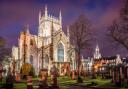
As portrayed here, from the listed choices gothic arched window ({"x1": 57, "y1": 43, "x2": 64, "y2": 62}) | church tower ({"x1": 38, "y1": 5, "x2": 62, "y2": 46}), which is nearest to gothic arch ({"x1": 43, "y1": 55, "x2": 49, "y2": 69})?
gothic arched window ({"x1": 57, "y1": 43, "x2": 64, "y2": 62})

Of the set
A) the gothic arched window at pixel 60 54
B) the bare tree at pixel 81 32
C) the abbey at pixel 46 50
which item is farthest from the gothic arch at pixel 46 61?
the bare tree at pixel 81 32

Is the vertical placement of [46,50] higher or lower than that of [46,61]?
higher

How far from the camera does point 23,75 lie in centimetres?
4350

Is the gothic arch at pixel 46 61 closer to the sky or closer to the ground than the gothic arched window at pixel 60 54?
closer to the ground

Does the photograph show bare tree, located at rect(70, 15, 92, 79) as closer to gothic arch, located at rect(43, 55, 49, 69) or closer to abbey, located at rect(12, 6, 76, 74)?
abbey, located at rect(12, 6, 76, 74)

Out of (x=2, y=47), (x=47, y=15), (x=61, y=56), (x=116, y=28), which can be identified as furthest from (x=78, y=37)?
(x=47, y=15)

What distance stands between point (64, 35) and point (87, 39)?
123 ft

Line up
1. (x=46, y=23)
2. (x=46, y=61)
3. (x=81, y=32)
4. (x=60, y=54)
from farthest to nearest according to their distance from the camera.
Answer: (x=46, y=23) → (x=60, y=54) → (x=46, y=61) → (x=81, y=32)

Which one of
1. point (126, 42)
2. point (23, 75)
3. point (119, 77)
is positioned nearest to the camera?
point (119, 77)

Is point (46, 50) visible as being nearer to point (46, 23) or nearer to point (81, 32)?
point (46, 23)

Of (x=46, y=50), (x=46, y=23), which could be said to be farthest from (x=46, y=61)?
(x=46, y=23)

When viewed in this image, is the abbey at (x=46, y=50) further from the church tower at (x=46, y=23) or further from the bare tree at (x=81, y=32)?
the bare tree at (x=81, y=32)

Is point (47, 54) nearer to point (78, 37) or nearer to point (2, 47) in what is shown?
point (2, 47)

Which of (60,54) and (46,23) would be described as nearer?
(60,54)
